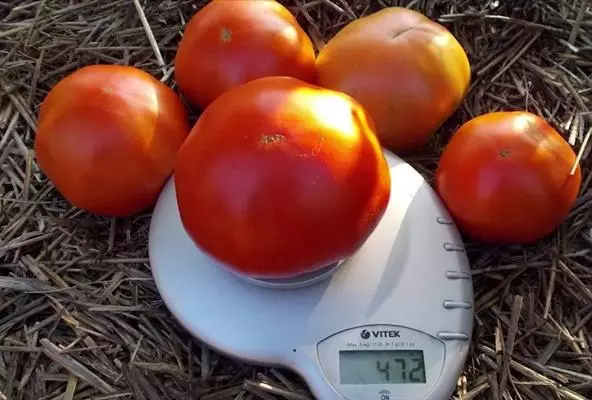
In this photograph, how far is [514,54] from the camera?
127 centimetres

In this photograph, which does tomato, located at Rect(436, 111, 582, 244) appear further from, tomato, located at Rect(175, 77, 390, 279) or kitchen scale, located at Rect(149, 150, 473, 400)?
tomato, located at Rect(175, 77, 390, 279)

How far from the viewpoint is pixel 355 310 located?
976mm

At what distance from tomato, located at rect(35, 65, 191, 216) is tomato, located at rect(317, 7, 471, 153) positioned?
0.84 ft

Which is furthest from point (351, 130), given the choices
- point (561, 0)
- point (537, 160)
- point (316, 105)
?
point (561, 0)

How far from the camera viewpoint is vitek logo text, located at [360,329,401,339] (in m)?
0.96

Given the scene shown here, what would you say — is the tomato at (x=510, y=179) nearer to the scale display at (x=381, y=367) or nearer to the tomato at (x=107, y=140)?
the scale display at (x=381, y=367)

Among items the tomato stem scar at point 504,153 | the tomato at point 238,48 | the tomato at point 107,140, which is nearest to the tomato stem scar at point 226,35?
the tomato at point 238,48

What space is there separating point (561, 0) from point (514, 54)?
5.3 inches

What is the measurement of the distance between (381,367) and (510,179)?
0.95ft

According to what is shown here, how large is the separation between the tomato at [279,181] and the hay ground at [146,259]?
0.18 meters

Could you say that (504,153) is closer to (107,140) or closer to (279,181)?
(279,181)

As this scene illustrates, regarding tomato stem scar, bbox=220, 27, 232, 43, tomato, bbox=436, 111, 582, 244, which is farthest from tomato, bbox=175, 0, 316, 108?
tomato, bbox=436, 111, 582, 244

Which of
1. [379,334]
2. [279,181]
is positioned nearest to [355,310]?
[379,334]

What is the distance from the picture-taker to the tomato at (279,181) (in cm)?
84
